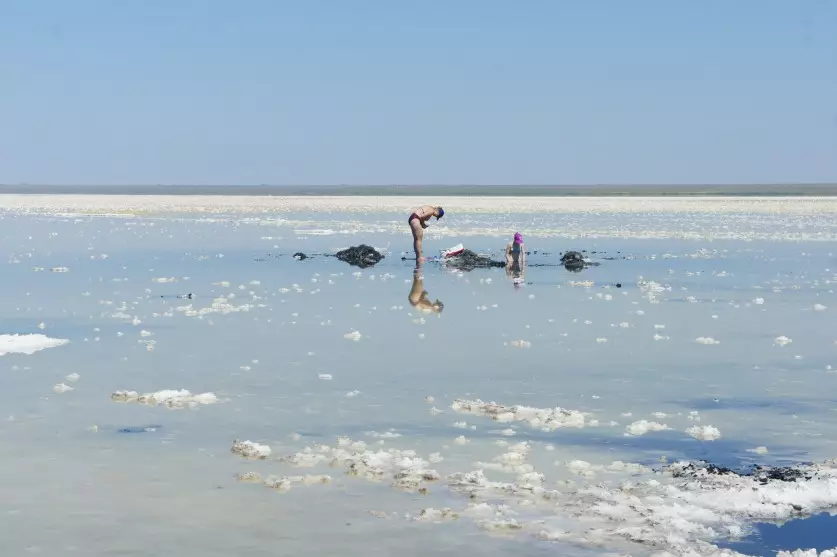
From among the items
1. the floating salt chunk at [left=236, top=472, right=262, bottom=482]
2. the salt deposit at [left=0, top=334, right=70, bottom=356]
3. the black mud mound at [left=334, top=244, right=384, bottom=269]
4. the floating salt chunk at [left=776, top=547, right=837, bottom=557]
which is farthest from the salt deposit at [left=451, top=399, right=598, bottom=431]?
the black mud mound at [left=334, top=244, right=384, bottom=269]

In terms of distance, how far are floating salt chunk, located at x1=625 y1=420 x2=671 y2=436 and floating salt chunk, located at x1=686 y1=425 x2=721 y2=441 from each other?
0.83 feet

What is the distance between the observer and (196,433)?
10086 mm

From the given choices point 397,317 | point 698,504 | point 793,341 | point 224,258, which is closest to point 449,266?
point 224,258

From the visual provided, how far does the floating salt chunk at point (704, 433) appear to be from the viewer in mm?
10031

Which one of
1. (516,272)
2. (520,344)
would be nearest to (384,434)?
(520,344)

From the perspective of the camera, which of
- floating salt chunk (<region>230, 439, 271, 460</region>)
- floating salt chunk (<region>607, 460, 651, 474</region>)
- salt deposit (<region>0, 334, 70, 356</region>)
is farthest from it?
salt deposit (<region>0, 334, 70, 356</region>)

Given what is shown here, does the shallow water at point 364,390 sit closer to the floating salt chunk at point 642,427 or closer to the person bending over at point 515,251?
the floating salt chunk at point 642,427

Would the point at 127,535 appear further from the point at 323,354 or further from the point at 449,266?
the point at 449,266

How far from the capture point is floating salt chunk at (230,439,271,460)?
930 cm

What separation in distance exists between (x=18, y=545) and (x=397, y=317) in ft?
38.0

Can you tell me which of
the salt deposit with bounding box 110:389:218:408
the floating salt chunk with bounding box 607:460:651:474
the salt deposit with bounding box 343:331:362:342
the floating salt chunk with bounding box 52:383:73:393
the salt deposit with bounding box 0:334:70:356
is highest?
the floating salt chunk with bounding box 607:460:651:474

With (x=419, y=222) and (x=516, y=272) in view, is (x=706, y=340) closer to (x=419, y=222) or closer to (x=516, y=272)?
(x=516, y=272)

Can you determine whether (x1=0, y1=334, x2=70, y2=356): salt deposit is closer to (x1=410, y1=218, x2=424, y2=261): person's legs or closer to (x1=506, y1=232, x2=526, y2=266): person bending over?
(x1=506, y1=232, x2=526, y2=266): person bending over

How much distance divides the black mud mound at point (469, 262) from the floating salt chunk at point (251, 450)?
1898 cm
